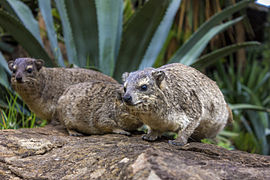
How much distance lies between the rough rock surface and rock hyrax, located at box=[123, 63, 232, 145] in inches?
7.8

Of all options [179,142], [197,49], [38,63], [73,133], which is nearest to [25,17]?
[38,63]

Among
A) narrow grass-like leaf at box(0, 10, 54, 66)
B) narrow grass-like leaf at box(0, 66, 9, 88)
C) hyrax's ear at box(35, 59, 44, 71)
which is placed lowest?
narrow grass-like leaf at box(0, 66, 9, 88)

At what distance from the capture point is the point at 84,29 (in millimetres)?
5652

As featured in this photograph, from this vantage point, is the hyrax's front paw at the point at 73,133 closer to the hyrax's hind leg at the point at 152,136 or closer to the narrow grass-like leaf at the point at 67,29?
the hyrax's hind leg at the point at 152,136

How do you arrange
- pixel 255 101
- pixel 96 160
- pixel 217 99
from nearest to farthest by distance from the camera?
pixel 96 160 < pixel 217 99 < pixel 255 101

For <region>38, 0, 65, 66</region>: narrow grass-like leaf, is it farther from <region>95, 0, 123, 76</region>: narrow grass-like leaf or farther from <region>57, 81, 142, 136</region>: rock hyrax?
<region>57, 81, 142, 136</region>: rock hyrax

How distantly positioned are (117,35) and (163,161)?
161 inches

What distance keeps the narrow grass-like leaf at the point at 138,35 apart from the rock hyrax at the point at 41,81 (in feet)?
2.50

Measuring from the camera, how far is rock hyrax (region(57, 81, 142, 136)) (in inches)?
142

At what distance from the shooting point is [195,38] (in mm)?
6000

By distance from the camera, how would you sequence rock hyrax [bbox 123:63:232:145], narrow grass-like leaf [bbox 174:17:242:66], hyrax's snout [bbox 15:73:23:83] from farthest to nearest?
narrow grass-like leaf [bbox 174:17:242:66], hyrax's snout [bbox 15:73:23:83], rock hyrax [bbox 123:63:232:145]

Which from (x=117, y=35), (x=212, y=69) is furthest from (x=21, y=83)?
(x=212, y=69)

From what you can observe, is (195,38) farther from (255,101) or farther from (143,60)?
(255,101)

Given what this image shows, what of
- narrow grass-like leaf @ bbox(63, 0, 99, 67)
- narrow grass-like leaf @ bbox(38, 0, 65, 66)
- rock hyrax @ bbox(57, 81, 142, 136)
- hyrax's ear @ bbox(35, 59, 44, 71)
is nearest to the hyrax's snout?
hyrax's ear @ bbox(35, 59, 44, 71)
